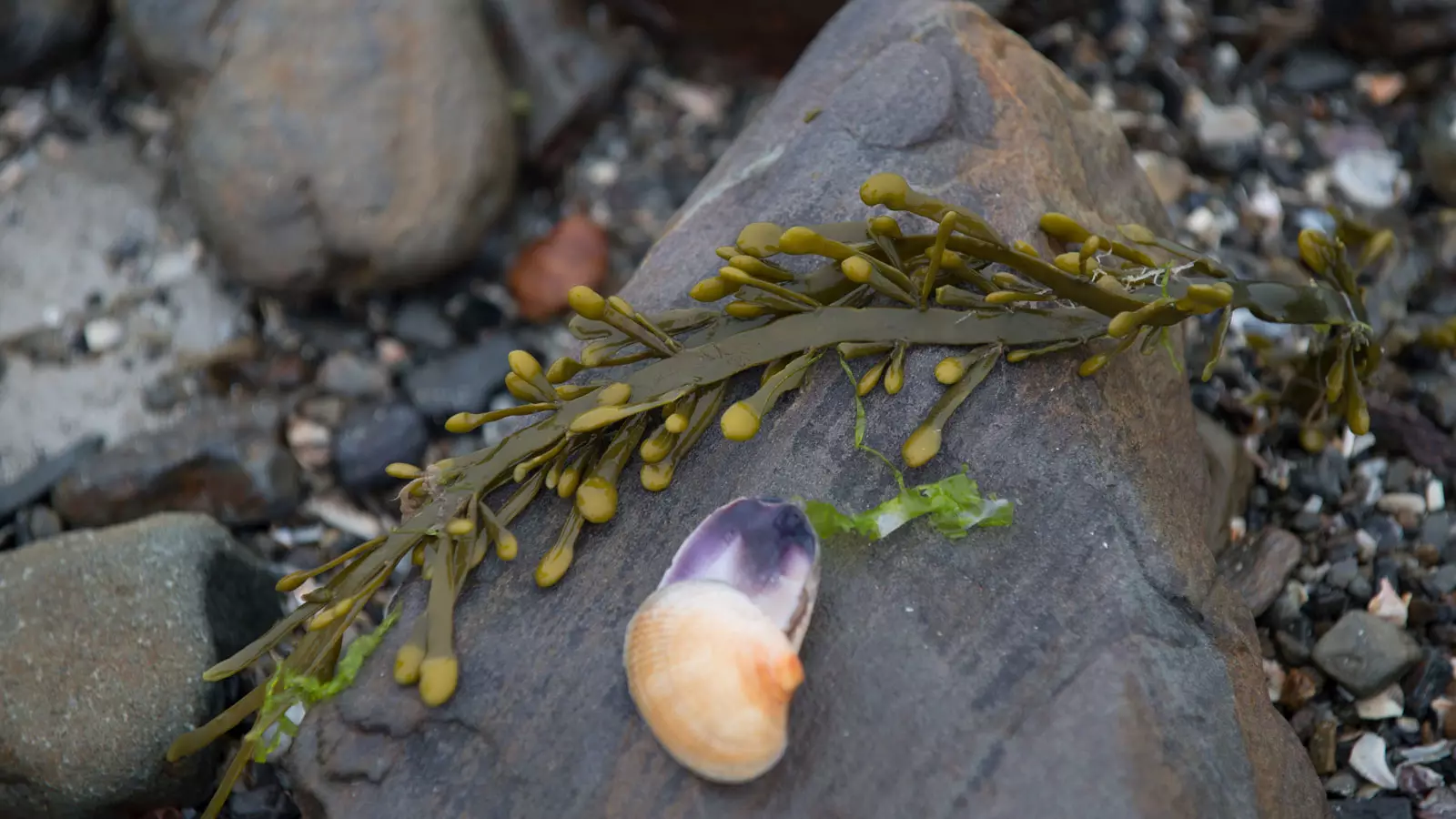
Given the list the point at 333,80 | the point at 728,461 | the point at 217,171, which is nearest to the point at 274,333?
the point at 217,171

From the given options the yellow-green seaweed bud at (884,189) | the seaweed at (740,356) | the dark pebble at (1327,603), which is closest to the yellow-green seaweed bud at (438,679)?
the seaweed at (740,356)

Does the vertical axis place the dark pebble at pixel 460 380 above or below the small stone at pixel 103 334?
below

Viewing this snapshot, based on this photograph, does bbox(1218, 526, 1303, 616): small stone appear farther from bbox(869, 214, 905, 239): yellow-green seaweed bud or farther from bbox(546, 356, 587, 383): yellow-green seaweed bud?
bbox(546, 356, 587, 383): yellow-green seaweed bud

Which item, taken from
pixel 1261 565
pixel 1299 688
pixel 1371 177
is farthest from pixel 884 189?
pixel 1371 177

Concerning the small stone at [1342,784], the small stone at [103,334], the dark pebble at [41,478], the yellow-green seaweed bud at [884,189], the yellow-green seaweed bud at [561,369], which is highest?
the yellow-green seaweed bud at [884,189]

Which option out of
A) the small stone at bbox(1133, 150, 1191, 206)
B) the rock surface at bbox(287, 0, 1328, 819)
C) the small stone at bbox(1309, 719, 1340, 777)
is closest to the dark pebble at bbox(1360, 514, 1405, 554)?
the small stone at bbox(1309, 719, 1340, 777)

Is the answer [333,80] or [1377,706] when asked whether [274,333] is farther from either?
[1377,706]

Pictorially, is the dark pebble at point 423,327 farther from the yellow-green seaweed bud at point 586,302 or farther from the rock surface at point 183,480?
the yellow-green seaweed bud at point 586,302
